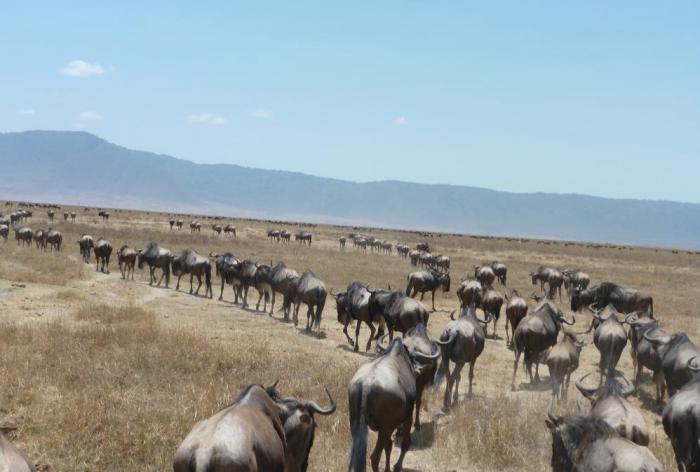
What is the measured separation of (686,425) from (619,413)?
3.48 ft

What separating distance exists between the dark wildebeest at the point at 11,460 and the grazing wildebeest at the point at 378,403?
3.80 metres

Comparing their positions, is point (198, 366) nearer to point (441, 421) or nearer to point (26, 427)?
point (26, 427)

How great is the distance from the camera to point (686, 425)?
25.2 ft

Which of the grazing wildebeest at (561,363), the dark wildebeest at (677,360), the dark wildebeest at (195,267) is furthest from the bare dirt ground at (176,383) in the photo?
the dark wildebeest at (195,267)

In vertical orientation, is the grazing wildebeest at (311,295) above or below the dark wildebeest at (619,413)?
below

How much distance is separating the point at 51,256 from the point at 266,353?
23157 millimetres

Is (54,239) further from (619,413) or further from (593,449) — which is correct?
(593,449)

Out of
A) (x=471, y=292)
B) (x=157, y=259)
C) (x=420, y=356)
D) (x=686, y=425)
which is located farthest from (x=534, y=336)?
(x=157, y=259)

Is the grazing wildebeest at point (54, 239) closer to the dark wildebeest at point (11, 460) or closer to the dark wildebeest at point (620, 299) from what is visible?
the dark wildebeest at point (620, 299)

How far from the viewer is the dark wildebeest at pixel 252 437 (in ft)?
16.8

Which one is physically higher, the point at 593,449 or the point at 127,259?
the point at 593,449

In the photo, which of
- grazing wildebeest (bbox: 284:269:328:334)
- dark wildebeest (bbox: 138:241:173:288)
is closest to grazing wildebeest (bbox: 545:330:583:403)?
grazing wildebeest (bbox: 284:269:328:334)

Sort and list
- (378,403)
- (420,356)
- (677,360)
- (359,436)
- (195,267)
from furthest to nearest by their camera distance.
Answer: (195,267), (677,360), (420,356), (378,403), (359,436)

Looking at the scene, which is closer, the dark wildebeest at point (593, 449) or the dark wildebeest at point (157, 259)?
the dark wildebeest at point (593, 449)
